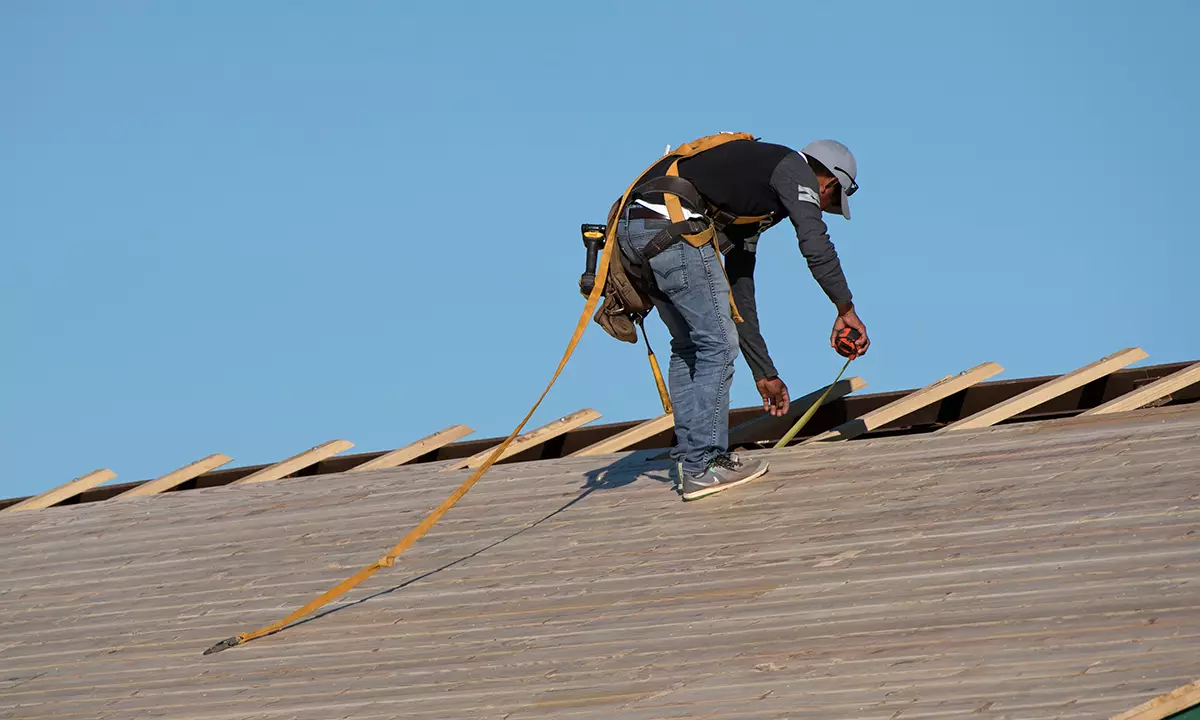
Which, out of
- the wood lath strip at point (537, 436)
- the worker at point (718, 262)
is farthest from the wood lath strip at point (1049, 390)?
the wood lath strip at point (537, 436)

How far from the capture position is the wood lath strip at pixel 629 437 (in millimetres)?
8094

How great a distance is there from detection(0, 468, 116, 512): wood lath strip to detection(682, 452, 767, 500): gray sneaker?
479 cm

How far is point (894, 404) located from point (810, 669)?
3819 millimetres

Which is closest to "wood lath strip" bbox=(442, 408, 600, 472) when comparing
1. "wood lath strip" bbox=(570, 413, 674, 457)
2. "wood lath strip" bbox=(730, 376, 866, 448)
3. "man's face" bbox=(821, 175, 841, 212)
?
"wood lath strip" bbox=(570, 413, 674, 457)

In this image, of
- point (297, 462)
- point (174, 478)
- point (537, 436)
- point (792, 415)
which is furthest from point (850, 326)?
point (174, 478)

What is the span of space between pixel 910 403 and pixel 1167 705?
14.2 feet

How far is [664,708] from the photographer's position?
390 centimetres

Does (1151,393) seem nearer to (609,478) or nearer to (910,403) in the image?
(910,403)

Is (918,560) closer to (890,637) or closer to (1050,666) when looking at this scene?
(890,637)

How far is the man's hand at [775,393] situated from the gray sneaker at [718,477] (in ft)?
1.26

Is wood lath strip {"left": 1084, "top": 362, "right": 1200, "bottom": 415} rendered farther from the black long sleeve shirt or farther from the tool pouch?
the tool pouch

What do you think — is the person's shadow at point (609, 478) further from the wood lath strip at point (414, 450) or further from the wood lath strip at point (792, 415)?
the wood lath strip at point (414, 450)

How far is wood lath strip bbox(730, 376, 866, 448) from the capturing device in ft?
25.4

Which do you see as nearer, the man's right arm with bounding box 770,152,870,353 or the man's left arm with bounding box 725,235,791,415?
the man's right arm with bounding box 770,152,870,353
